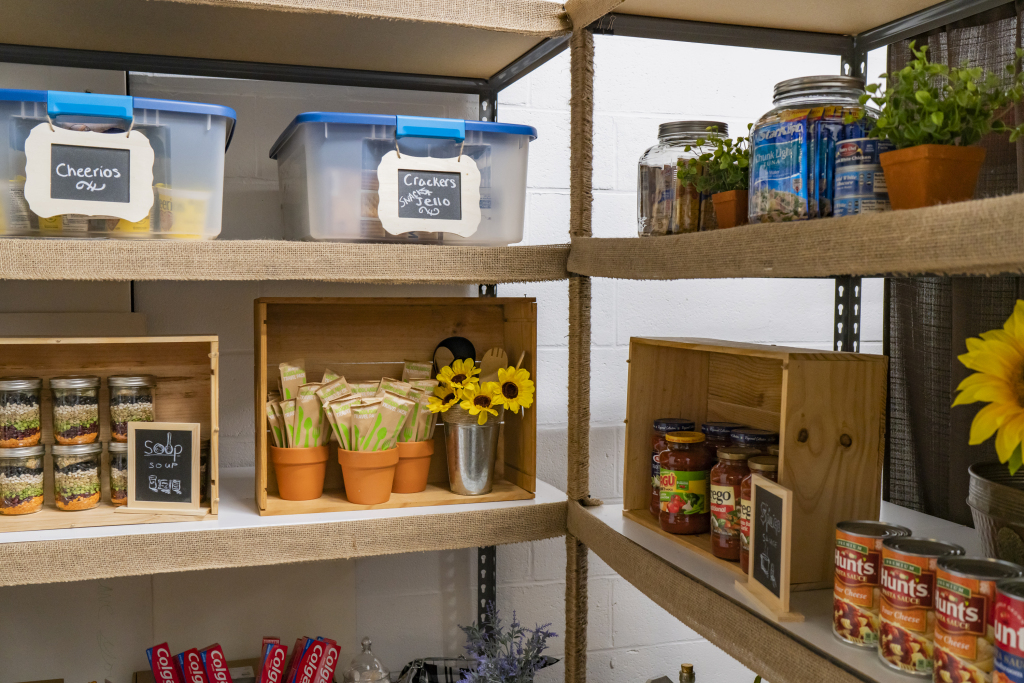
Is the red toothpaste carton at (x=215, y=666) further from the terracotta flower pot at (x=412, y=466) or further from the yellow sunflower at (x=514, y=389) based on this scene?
the yellow sunflower at (x=514, y=389)

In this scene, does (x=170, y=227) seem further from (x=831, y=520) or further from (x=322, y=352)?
(x=831, y=520)

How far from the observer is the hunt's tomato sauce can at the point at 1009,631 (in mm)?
645

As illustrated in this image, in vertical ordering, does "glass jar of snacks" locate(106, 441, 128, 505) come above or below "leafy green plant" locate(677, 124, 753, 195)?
below

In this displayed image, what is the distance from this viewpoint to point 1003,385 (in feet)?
2.54

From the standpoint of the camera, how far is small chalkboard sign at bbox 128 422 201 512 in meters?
1.27

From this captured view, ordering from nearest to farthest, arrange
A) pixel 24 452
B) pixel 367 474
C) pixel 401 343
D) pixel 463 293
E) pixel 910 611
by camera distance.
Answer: pixel 910 611 < pixel 24 452 < pixel 367 474 < pixel 401 343 < pixel 463 293

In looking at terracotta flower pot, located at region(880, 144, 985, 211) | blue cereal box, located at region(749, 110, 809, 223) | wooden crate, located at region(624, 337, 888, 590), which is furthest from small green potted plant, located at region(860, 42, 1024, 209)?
wooden crate, located at region(624, 337, 888, 590)

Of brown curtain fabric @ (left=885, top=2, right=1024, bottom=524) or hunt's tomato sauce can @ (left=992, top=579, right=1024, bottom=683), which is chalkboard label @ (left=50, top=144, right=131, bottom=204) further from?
brown curtain fabric @ (left=885, top=2, right=1024, bottom=524)

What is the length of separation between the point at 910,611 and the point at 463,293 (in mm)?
1168

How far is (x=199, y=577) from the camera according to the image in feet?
5.37

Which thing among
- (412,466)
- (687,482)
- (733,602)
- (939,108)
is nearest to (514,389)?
(412,466)

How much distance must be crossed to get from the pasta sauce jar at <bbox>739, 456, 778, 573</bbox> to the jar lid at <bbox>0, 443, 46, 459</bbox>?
1033 millimetres

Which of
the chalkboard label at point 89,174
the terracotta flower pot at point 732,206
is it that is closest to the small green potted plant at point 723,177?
the terracotta flower pot at point 732,206

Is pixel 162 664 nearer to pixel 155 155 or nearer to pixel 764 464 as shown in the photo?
pixel 155 155
